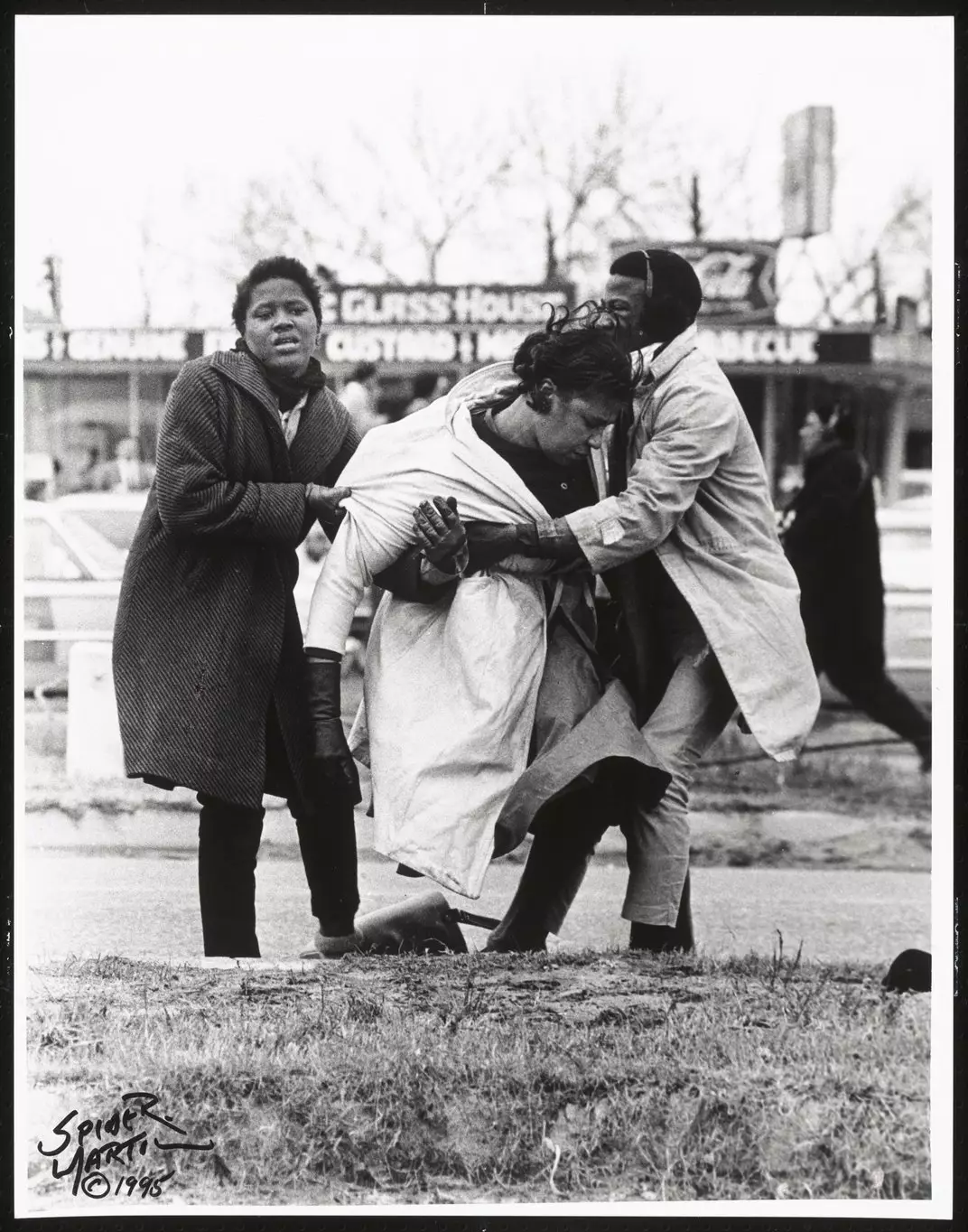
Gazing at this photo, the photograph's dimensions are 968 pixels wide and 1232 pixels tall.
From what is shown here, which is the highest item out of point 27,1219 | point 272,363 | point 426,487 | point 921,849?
point 272,363

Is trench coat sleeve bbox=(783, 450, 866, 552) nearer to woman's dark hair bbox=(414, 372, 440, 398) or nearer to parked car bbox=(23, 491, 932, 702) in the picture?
parked car bbox=(23, 491, 932, 702)

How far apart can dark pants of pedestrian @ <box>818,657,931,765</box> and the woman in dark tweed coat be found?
385cm

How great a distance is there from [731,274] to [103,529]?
339 centimetres

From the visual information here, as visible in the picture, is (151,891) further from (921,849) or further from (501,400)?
(921,849)

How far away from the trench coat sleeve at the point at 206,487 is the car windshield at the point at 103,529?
2.74m

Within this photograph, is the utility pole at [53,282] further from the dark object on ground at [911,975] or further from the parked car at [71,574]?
the dark object on ground at [911,975]

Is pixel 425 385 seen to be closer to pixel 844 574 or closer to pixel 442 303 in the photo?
pixel 442 303

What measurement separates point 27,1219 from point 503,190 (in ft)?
12.1

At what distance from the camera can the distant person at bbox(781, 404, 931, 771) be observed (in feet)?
28.0

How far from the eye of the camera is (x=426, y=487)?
525 centimetres

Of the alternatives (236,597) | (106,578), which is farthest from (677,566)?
(106,578)

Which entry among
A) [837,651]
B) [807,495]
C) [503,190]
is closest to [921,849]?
[837,651]

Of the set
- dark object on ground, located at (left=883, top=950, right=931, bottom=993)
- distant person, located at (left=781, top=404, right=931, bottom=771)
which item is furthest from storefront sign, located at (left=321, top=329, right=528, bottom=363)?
dark object on ground, located at (left=883, top=950, right=931, bottom=993)

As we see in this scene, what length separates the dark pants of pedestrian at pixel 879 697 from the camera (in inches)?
338
